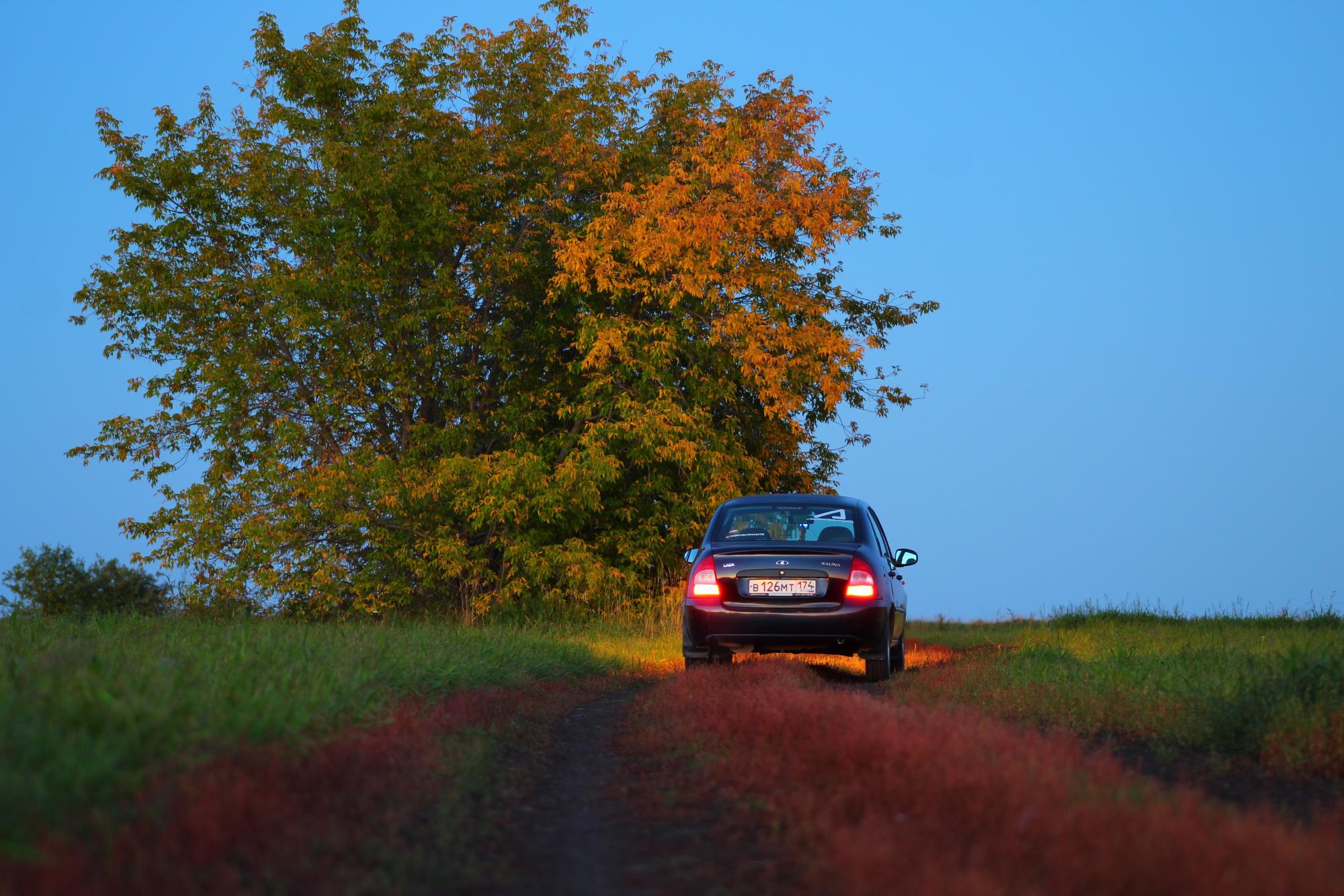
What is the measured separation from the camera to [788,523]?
1230 centimetres

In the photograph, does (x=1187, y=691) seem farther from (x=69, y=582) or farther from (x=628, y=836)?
(x=69, y=582)

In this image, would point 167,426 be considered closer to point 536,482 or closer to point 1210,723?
point 536,482

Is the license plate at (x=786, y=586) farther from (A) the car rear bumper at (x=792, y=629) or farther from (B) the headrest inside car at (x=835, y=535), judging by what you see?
(B) the headrest inside car at (x=835, y=535)

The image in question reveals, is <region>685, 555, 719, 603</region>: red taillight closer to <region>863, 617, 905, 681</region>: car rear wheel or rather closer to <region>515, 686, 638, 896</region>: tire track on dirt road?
<region>863, 617, 905, 681</region>: car rear wheel

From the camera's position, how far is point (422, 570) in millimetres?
22859

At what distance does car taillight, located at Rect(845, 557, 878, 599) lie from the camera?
11.2 m

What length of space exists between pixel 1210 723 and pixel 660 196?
16.1 meters

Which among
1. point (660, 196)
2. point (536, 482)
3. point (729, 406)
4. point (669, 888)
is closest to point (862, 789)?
point (669, 888)

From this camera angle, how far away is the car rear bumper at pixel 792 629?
36.6 ft

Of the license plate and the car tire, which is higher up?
the license plate

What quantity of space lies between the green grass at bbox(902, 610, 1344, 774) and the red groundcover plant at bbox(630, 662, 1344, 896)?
4.48ft

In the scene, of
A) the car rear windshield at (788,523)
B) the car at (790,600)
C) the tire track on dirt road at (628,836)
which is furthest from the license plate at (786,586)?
the tire track on dirt road at (628,836)

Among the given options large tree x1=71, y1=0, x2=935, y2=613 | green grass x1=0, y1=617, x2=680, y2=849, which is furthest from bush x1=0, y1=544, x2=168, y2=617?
green grass x1=0, y1=617, x2=680, y2=849

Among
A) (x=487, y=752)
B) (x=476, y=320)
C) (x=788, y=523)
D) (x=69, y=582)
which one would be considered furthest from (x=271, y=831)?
(x=69, y=582)
